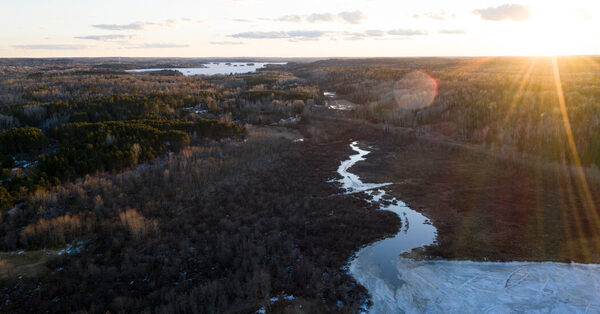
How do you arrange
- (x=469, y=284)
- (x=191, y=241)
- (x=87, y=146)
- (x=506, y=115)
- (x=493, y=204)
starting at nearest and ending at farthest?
(x=469, y=284)
(x=191, y=241)
(x=493, y=204)
(x=87, y=146)
(x=506, y=115)

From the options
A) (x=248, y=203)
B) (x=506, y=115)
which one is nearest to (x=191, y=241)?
(x=248, y=203)

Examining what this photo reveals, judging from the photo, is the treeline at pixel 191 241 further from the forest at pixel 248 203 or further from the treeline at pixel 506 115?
the treeline at pixel 506 115

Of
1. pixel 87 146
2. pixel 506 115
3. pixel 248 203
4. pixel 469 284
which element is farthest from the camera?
pixel 506 115

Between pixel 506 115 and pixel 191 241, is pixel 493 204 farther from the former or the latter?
pixel 506 115

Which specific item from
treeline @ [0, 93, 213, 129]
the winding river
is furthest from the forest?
the winding river

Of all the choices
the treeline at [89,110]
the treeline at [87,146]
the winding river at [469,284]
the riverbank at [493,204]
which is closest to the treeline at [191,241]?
the winding river at [469,284]

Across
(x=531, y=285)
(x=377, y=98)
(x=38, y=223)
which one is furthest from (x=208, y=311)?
(x=377, y=98)

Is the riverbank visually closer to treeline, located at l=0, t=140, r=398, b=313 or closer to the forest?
the forest

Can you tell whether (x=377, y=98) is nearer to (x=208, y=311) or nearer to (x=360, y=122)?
(x=360, y=122)
